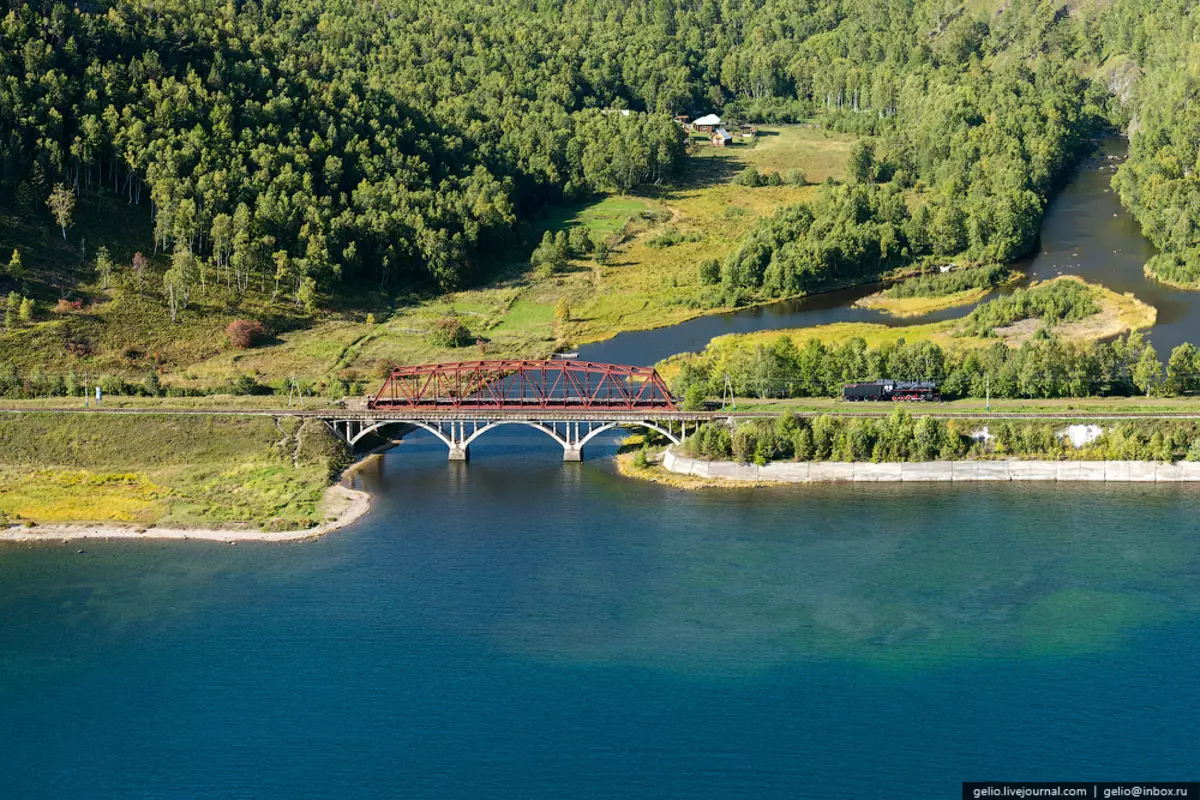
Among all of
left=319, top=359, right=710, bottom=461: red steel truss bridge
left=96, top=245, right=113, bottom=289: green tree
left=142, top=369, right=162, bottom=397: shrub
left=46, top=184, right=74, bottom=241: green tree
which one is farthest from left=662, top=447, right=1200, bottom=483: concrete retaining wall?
left=46, top=184, right=74, bottom=241: green tree

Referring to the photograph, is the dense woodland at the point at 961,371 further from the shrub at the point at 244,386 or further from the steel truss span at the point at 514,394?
the shrub at the point at 244,386

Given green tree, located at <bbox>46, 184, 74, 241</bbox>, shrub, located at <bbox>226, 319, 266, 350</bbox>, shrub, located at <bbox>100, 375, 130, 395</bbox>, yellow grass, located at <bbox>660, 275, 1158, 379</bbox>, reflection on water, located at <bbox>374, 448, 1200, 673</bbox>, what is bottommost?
reflection on water, located at <bbox>374, 448, 1200, 673</bbox>

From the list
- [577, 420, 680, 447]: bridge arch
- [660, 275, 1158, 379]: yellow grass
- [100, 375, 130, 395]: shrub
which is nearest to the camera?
[577, 420, 680, 447]: bridge arch

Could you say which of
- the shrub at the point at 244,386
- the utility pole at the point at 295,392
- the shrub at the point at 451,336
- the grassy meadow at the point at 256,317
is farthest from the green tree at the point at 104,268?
the shrub at the point at 451,336

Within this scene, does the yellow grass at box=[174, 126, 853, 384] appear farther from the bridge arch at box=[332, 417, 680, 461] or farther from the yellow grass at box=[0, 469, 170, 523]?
the yellow grass at box=[0, 469, 170, 523]

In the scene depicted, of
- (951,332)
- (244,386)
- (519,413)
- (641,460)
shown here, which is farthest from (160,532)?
(951,332)

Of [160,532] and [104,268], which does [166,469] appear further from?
[104,268]
